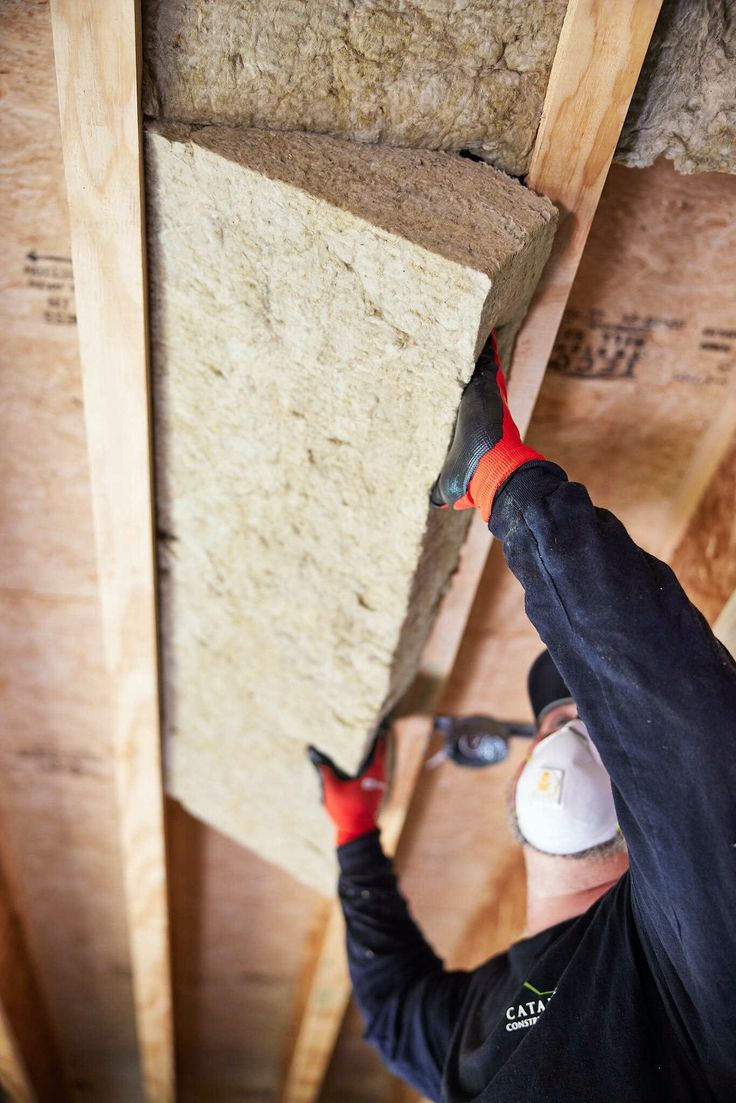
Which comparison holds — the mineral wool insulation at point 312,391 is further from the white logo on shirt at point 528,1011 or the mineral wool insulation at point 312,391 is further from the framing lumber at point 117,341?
Result: the white logo on shirt at point 528,1011

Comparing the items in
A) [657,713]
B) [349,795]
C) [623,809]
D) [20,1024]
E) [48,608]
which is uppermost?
[657,713]

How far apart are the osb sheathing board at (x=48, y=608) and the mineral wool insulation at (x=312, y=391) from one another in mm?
202

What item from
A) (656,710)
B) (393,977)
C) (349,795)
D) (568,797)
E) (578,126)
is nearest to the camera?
(656,710)

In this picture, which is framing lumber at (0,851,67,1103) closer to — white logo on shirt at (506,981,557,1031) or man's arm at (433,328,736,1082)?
white logo on shirt at (506,981,557,1031)

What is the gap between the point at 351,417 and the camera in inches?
44.9

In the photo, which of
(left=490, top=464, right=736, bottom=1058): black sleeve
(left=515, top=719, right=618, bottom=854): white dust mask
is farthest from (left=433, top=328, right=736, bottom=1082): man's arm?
(left=515, top=719, right=618, bottom=854): white dust mask

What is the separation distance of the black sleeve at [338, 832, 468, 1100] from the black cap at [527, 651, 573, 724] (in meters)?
0.43

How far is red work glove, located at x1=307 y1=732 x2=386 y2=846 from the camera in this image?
1.64 metres

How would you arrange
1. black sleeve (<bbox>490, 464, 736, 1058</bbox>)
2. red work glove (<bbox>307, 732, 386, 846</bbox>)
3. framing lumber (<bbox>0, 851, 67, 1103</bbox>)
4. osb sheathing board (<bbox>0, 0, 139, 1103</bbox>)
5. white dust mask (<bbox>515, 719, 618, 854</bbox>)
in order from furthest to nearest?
framing lumber (<bbox>0, 851, 67, 1103</bbox>) < red work glove (<bbox>307, 732, 386, 846</bbox>) < white dust mask (<bbox>515, 719, 618, 854</bbox>) < osb sheathing board (<bbox>0, 0, 139, 1103</bbox>) < black sleeve (<bbox>490, 464, 736, 1058</bbox>)

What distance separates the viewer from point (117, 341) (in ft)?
3.76

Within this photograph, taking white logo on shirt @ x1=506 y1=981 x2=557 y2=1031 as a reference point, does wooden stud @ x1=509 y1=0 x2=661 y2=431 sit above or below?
above

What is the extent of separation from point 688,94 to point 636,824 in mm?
852

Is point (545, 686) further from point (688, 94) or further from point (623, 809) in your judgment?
point (688, 94)

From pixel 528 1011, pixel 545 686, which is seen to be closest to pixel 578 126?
pixel 545 686
